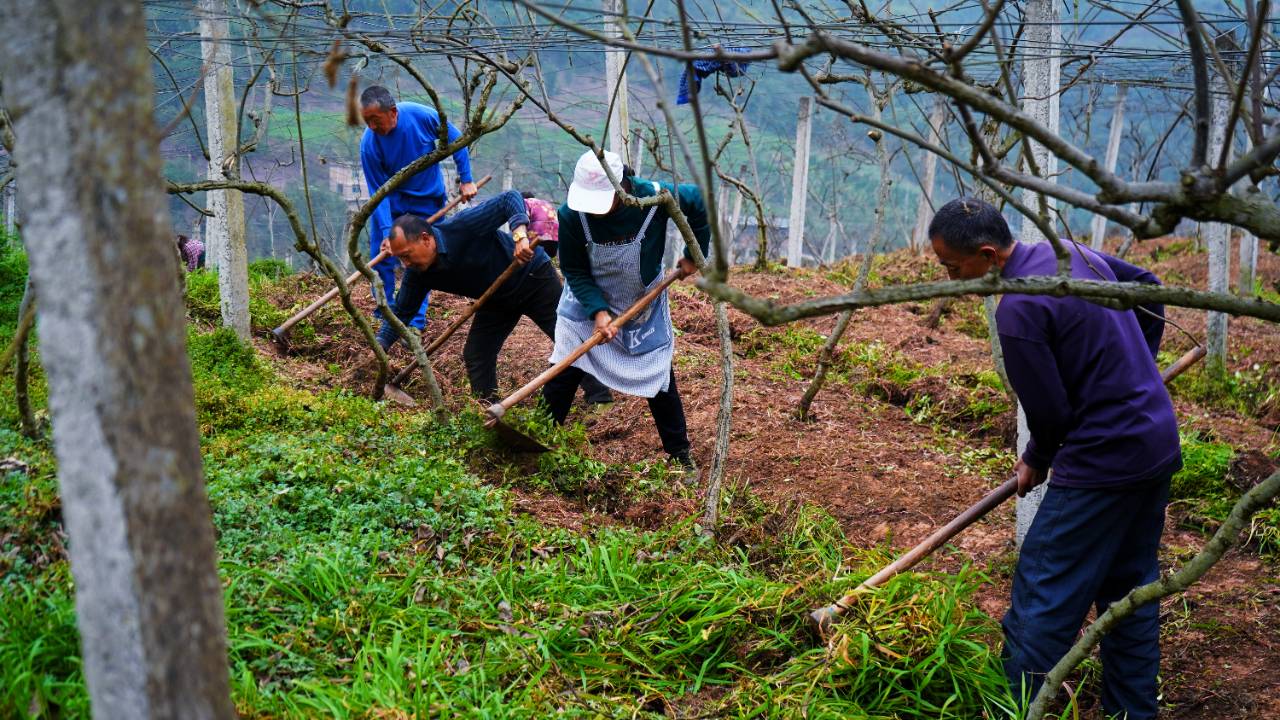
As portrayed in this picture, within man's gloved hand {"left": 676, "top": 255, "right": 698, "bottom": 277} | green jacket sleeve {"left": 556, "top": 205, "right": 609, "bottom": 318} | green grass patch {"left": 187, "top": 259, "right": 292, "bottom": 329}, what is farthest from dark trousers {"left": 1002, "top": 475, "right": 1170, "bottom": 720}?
green grass patch {"left": 187, "top": 259, "right": 292, "bottom": 329}

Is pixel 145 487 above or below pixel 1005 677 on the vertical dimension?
above

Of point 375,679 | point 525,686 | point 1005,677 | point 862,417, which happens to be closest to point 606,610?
point 525,686

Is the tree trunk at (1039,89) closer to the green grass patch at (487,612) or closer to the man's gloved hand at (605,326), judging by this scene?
the green grass patch at (487,612)

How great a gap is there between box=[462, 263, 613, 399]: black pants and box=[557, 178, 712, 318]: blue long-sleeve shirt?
0.83m

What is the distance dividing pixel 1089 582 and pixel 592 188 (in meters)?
2.79

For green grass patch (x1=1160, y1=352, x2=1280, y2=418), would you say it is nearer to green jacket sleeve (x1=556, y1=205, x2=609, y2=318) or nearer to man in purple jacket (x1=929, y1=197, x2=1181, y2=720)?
man in purple jacket (x1=929, y1=197, x2=1181, y2=720)

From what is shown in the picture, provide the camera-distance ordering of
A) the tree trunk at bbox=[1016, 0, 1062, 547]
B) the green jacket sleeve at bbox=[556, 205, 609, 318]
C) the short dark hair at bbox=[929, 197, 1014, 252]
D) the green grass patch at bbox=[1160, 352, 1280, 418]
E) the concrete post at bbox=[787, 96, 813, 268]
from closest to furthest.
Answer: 1. the short dark hair at bbox=[929, 197, 1014, 252]
2. the tree trunk at bbox=[1016, 0, 1062, 547]
3. the green jacket sleeve at bbox=[556, 205, 609, 318]
4. the green grass patch at bbox=[1160, 352, 1280, 418]
5. the concrete post at bbox=[787, 96, 813, 268]

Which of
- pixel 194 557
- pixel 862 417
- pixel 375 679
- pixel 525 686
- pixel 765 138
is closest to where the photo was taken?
pixel 194 557

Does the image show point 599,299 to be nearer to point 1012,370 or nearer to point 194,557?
point 1012,370

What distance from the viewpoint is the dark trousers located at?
2.80 meters

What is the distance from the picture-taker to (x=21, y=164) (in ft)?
4.13

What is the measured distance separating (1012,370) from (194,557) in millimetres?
2365

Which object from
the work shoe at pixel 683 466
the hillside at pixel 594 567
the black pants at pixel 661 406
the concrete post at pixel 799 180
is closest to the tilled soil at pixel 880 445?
the hillside at pixel 594 567

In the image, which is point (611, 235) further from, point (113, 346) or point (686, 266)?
point (113, 346)
